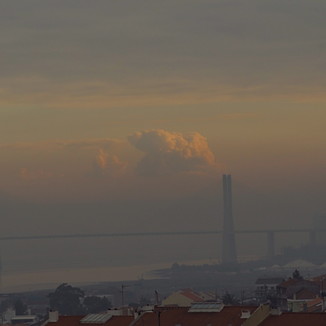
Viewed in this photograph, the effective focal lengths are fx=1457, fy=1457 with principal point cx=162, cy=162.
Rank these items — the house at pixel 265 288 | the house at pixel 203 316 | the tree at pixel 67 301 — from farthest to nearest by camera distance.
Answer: the tree at pixel 67 301 < the house at pixel 265 288 < the house at pixel 203 316

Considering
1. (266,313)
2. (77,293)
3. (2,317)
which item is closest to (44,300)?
(77,293)

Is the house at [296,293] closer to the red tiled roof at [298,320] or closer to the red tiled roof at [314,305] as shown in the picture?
the red tiled roof at [314,305]

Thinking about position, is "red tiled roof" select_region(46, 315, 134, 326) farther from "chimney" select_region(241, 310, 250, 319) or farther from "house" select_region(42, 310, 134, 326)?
"chimney" select_region(241, 310, 250, 319)

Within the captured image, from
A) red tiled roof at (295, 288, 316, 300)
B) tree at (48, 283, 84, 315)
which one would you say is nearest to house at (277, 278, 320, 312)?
red tiled roof at (295, 288, 316, 300)

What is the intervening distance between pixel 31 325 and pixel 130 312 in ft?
121

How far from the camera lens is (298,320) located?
49344 millimetres

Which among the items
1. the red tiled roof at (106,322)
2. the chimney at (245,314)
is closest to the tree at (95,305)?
the red tiled roof at (106,322)

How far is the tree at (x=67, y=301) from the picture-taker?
405ft

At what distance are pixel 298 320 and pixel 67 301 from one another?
78.9 metres

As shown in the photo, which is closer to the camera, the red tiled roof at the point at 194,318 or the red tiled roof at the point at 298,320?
the red tiled roof at the point at 298,320

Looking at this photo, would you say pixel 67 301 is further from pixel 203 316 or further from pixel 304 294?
pixel 203 316

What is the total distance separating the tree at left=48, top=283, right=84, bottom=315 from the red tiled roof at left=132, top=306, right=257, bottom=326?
68.5 m

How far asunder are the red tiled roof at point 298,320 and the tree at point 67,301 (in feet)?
233

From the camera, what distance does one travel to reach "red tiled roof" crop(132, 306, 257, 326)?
167 ft
